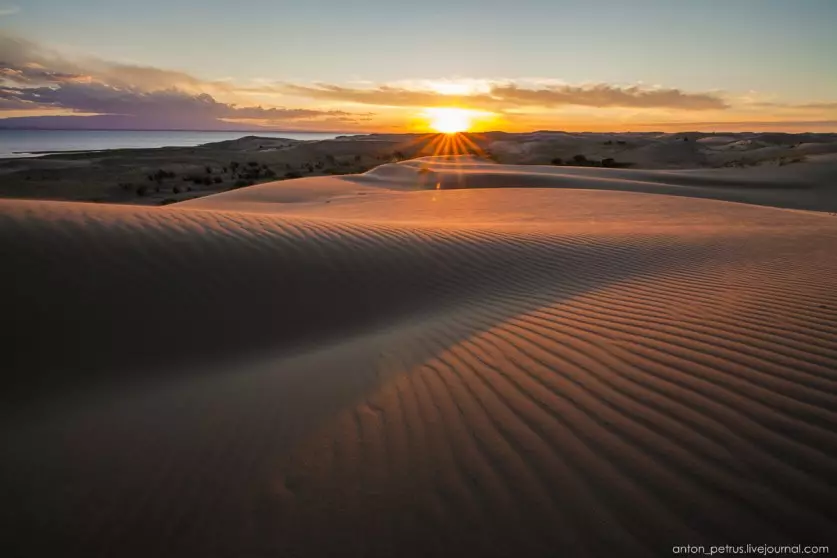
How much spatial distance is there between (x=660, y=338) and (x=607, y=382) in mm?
842

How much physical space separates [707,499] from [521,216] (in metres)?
10.1

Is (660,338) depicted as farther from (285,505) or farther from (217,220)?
(217,220)

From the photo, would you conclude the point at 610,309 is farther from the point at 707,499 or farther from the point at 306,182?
the point at 306,182

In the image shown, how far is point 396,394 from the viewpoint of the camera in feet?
10.4

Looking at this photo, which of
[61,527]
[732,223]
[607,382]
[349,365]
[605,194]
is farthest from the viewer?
[605,194]

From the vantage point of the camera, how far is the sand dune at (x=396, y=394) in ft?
6.85

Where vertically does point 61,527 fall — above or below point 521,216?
below

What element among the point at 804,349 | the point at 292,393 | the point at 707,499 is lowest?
the point at 292,393

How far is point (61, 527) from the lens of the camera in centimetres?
229

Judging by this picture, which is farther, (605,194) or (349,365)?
(605,194)

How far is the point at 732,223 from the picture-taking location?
9672 mm

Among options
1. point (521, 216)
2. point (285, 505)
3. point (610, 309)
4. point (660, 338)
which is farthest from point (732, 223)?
point (285, 505)

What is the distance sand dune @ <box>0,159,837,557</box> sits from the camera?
6.85 feet

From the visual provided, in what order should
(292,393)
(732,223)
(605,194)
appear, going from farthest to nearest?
(605,194) < (732,223) < (292,393)
